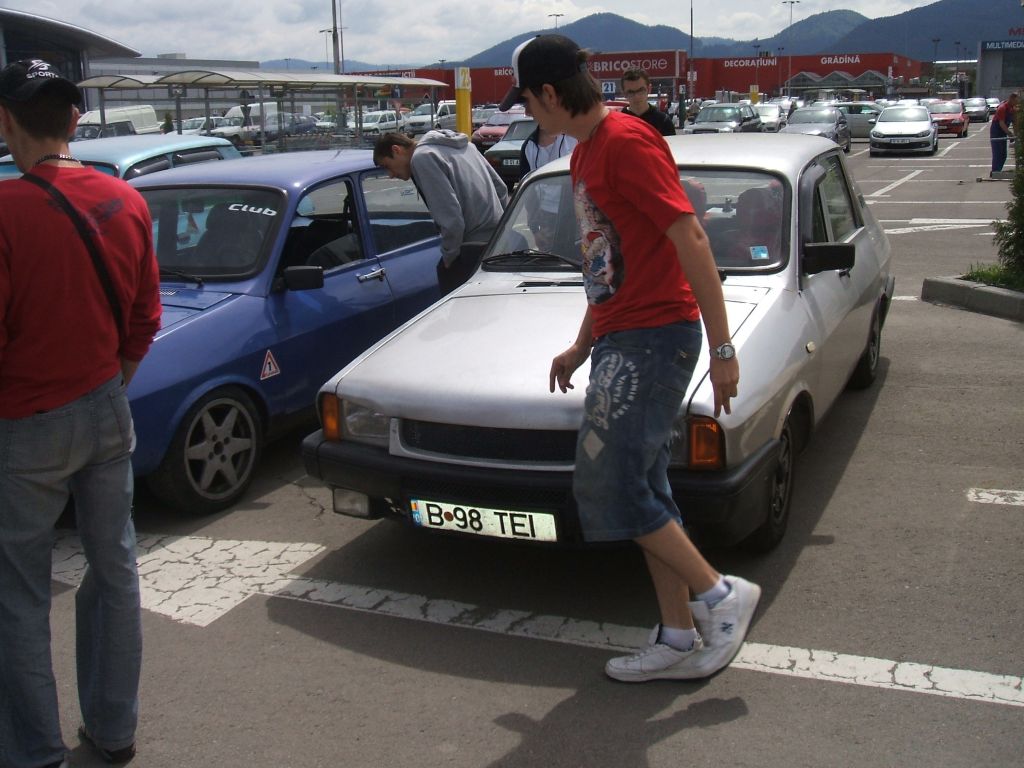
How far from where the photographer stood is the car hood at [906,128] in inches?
1188

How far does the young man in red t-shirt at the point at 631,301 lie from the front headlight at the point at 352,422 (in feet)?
3.59

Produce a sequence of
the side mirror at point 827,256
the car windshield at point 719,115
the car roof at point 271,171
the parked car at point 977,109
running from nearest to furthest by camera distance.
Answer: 1. the side mirror at point 827,256
2. the car roof at point 271,171
3. the car windshield at point 719,115
4. the parked car at point 977,109

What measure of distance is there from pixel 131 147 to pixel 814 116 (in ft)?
92.1

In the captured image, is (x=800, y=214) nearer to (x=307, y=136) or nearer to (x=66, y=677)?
(x=66, y=677)

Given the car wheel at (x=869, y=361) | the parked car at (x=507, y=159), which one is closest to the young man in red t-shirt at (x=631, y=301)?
the car wheel at (x=869, y=361)

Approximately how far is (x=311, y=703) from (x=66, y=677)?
91cm

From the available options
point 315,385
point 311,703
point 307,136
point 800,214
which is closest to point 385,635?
point 311,703

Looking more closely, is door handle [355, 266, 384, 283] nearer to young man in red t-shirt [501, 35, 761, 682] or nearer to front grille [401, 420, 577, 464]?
front grille [401, 420, 577, 464]

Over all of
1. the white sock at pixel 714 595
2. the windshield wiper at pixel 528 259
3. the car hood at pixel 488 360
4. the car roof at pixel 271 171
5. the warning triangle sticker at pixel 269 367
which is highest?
the car roof at pixel 271 171

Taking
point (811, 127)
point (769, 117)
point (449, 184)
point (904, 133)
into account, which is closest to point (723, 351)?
point (449, 184)

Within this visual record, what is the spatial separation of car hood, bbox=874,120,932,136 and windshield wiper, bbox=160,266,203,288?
93.3 ft

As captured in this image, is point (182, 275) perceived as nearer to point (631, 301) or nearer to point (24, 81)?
point (24, 81)

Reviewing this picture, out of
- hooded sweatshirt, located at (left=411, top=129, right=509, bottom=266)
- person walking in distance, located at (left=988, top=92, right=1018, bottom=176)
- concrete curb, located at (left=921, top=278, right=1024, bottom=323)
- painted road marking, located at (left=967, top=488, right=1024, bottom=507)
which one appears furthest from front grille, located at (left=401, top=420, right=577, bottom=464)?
person walking in distance, located at (left=988, top=92, right=1018, bottom=176)

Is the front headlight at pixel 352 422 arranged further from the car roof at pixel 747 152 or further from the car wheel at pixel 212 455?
the car roof at pixel 747 152
